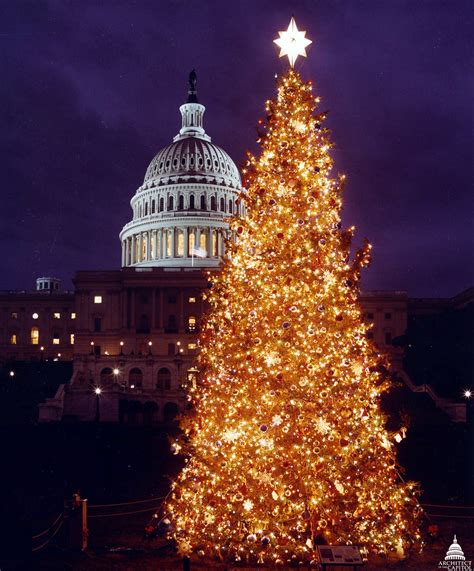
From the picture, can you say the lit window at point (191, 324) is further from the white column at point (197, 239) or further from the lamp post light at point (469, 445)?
the lamp post light at point (469, 445)

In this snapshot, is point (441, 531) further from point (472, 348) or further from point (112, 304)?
point (112, 304)

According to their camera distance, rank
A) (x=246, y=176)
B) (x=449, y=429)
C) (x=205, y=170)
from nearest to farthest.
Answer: (x=246, y=176)
(x=449, y=429)
(x=205, y=170)

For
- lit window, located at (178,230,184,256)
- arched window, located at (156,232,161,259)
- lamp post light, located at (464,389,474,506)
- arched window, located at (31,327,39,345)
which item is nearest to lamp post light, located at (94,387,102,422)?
lamp post light, located at (464,389,474,506)

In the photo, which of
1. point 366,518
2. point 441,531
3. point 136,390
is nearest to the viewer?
point 366,518

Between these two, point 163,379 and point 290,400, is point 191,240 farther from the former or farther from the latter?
point 290,400

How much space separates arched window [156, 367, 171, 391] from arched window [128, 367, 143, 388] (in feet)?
5.85

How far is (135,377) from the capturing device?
75.5 meters

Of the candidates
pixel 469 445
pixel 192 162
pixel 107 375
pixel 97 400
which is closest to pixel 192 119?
pixel 192 162

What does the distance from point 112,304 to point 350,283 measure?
8340 cm

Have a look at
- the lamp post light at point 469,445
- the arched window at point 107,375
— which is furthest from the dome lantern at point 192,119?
the lamp post light at point 469,445

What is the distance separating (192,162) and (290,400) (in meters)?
114

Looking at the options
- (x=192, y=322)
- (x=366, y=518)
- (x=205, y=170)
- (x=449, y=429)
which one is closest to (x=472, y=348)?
(x=449, y=429)

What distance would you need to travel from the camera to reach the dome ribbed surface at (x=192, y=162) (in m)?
126

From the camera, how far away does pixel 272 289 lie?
666 inches
